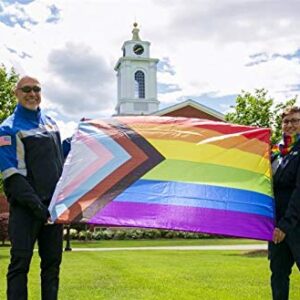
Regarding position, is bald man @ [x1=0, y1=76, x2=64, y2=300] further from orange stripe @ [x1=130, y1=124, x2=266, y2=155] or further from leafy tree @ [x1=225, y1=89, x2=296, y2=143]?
leafy tree @ [x1=225, y1=89, x2=296, y2=143]

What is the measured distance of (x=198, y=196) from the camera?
5.03 meters

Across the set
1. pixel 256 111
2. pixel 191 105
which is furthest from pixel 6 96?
pixel 191 105

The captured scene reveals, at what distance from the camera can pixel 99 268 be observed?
42.9 feet

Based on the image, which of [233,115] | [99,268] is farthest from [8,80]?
[99,268]

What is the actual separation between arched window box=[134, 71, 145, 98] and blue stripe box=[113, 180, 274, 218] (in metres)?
46.4

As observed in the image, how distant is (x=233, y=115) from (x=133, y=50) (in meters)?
31.4

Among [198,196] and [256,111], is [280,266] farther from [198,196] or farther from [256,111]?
[256,111]

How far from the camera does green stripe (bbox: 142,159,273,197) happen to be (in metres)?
5.13

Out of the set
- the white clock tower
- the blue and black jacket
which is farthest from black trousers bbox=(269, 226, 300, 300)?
the white clock tower

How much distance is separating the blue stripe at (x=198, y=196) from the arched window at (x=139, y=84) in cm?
4642

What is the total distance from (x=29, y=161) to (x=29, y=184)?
0.20 meters

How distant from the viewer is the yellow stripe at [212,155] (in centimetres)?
525

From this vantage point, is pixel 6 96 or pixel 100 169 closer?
pixel 100 169

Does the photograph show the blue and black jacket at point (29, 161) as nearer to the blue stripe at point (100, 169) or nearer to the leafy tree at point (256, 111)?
the blue stripe at point (100, 169)
